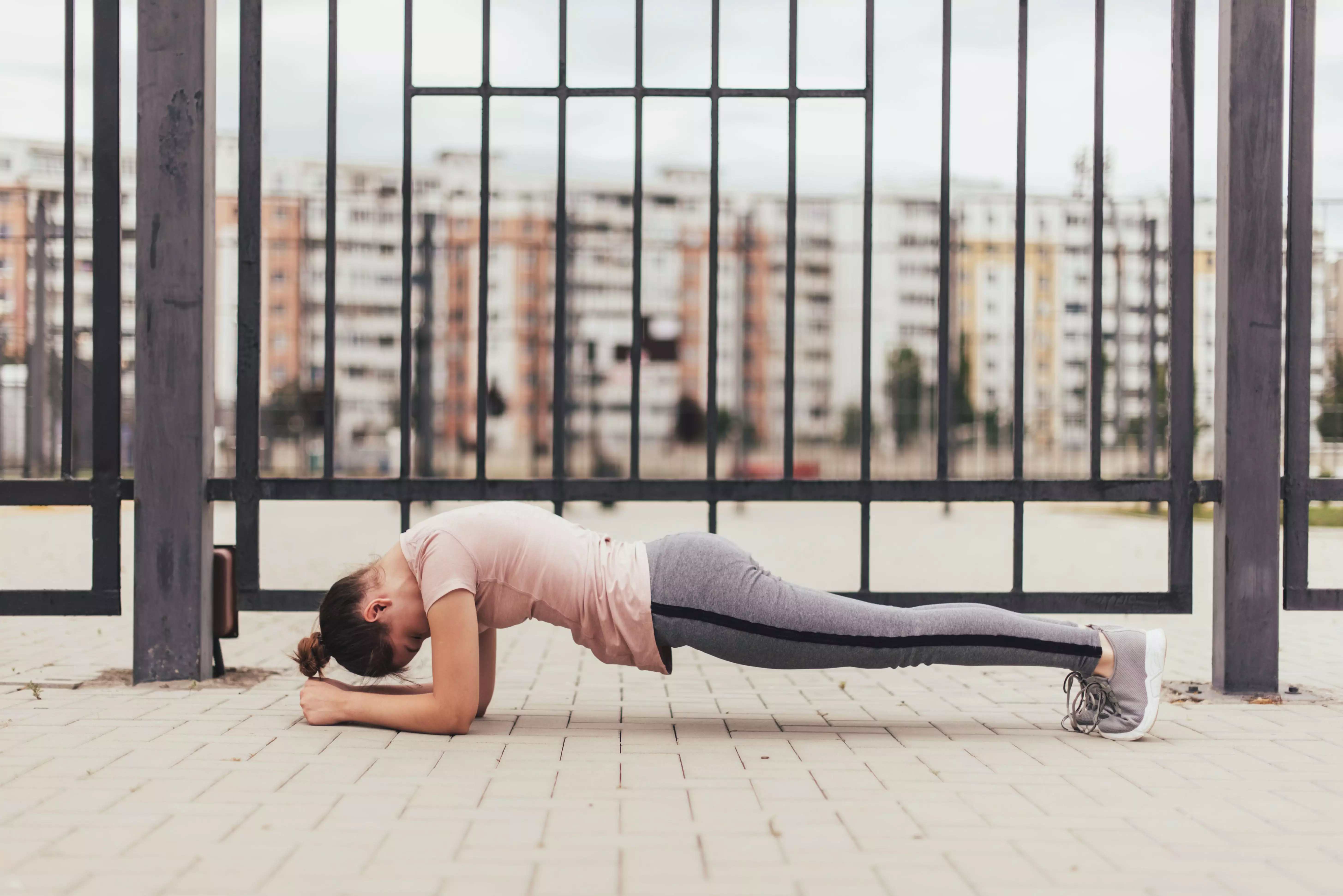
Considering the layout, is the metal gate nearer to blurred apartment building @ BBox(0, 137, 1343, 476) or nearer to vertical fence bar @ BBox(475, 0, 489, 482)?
vertical fence bar @ BBox(475, 0, 489, 482)

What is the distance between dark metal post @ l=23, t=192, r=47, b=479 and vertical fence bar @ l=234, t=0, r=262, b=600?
9.04 meters

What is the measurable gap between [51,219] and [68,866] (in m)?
11.8

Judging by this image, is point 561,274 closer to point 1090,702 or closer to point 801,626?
point 801,626

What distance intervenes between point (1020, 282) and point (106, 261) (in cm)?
325

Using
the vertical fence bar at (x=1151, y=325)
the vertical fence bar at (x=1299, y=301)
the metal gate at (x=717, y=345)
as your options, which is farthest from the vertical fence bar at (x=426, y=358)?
the vertical fence bar at (x=1299, y=301)

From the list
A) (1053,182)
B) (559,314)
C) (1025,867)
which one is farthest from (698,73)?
(1053,182)

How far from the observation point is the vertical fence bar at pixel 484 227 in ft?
13.7

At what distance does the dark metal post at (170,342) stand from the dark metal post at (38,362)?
9.01 meters

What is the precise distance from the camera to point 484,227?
4.20 metres

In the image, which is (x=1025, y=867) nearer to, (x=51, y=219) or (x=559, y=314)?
(x=559, y=314)

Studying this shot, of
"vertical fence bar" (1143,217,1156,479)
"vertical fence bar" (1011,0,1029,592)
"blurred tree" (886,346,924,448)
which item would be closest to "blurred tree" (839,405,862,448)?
"blurred tree" (886,346,924,448)

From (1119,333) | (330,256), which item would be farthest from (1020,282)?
(1119,333)

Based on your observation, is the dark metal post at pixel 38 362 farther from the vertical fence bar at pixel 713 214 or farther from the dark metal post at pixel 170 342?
the vertical fence bar at pixel 713 214

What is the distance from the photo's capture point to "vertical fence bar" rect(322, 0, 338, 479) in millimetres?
4137
